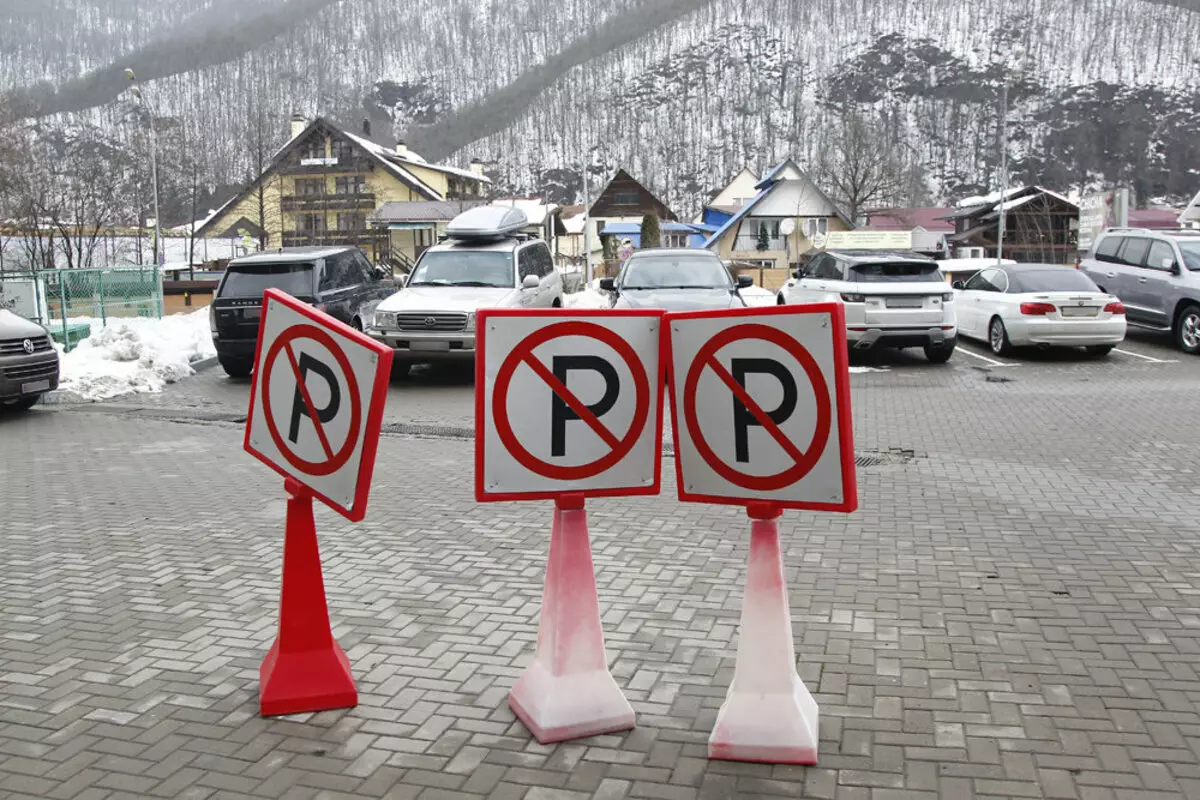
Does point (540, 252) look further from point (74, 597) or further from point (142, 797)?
point (142, 797)

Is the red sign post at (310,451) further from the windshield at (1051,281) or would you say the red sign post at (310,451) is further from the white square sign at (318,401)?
the windshield at (1051,281)

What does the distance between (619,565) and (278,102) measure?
155714 mm

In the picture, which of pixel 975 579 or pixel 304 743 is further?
pixel 975 579

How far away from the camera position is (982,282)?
1750 cm

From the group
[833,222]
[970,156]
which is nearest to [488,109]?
[970,156]

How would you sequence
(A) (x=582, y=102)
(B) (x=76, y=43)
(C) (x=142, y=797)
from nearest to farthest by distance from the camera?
(C) (x=142, y=797) < (B) (x=76, y=43) < (A) (x=582, y=102)

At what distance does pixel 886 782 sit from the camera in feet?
11.1

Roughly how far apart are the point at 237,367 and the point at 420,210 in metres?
46.8

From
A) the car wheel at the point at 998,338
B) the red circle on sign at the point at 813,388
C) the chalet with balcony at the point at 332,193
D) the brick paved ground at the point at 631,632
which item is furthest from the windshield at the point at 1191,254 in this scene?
the chalet with balcony at the point at 332,193

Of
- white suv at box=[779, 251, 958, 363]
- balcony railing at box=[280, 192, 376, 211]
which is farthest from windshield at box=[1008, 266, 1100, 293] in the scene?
balcony railing at box=[280, 192, 376, 211]

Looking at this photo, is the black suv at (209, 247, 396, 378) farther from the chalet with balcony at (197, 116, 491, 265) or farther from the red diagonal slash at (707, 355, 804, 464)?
the chalet with balcony at (197, 116, 491, 265)

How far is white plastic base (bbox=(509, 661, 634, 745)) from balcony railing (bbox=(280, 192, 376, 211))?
5930 centimetres

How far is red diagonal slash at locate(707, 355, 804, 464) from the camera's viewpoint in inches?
140

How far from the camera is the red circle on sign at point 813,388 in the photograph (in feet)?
11.4
